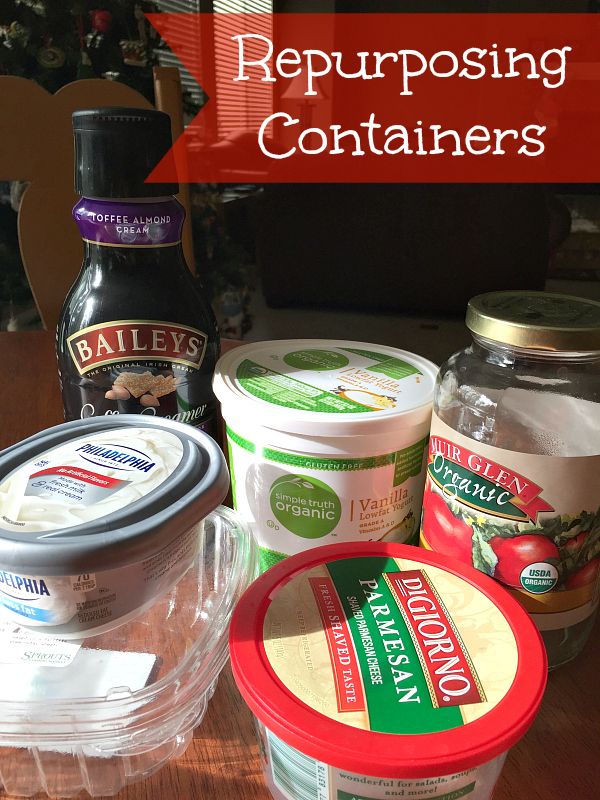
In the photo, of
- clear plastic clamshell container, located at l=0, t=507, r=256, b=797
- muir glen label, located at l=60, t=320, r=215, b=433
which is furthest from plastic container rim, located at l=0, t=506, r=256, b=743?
muir glen label, located at l=60, t=320, r=215, b=433

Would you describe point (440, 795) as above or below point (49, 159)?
below

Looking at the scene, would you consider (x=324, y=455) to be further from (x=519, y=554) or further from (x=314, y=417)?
(x=519, y=554)

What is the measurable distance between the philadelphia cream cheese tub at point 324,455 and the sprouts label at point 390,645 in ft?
0.25

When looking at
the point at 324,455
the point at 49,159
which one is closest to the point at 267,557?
the point at 324,455

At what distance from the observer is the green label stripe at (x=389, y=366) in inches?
24.1

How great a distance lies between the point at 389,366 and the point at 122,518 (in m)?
0.33

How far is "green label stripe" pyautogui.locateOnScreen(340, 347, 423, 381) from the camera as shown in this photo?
0.61 metres

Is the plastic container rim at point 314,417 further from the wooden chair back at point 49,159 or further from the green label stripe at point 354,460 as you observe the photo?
the wooden chair back at point 49,159

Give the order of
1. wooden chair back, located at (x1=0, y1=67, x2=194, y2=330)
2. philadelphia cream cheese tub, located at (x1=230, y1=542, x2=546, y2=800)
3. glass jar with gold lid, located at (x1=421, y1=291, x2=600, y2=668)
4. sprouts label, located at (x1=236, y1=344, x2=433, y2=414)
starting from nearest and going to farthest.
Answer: philadelphia cream cheese tub, located at (x1=230, y1=542, x2=546, y2=800)
glass jar with gold lid, located at (x1=421, y1=291, x2=600, y2=668)
sprouts label, located at (x1=236, y1=344, x2=433, y2=414)
wooden chair back, located at (x1=0, y1=67, x2=194, y2=330)

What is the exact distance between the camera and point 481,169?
1.15 metres

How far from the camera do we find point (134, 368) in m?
0.58

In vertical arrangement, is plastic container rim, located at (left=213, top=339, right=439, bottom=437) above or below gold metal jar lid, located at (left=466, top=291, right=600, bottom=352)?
below

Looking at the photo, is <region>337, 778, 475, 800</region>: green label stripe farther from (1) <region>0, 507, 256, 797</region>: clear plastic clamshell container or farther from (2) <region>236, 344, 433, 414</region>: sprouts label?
(2) <region>236, 344, 433, 414</region>: sprouts label

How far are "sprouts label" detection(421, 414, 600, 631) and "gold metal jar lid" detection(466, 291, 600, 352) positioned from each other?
3.0 inches
